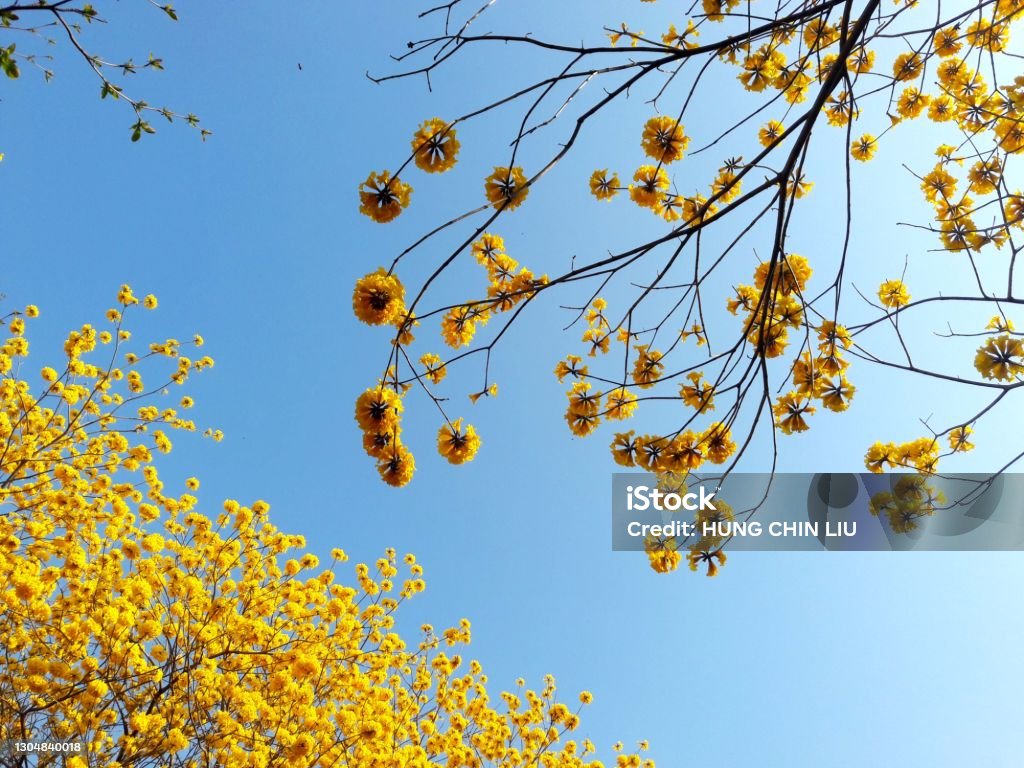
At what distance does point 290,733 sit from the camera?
5234 millimetres

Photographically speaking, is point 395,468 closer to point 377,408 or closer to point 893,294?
point 377,408

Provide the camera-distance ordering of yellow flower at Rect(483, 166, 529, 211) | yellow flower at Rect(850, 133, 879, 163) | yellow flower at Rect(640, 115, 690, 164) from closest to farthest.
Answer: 1. yellow flower at Rect(483, 166, 529, 211)
2. yellow flower at Rect(640, 115, 690, 164)
3. yellow flower at Rect(850, 133, 879, 163)

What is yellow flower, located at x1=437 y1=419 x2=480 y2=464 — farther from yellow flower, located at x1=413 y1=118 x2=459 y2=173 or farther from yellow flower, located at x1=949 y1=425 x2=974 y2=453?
yellow flower, located at x1=949 y1=425 x2=974 y2=453

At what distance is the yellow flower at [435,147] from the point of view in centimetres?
201

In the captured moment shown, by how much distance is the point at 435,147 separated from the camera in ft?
6.66

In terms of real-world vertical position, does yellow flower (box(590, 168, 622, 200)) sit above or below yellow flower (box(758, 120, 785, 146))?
below

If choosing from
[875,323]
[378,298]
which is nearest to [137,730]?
[378,298]

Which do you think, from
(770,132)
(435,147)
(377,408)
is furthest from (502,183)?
(770,132)

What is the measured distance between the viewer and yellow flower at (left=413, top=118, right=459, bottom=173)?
2.01 metres

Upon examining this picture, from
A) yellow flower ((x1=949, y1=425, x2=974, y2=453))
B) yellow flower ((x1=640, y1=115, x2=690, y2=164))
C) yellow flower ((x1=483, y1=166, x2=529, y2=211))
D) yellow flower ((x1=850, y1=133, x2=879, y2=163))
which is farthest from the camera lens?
yellow flower ((x1=850, y1=133, x2=879, y2=163))

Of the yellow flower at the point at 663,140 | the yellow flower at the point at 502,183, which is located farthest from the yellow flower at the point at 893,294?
the yellow flower at the point at 502,183

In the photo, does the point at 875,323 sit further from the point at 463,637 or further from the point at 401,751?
the point at 463,637

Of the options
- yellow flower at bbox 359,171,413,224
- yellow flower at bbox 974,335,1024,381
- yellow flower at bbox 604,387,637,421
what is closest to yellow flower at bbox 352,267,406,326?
yellow flower at bbox 359,171,413,224

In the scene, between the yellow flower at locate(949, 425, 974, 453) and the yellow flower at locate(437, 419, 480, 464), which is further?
the yellow flower at locate(949, 425, 974, 453)
